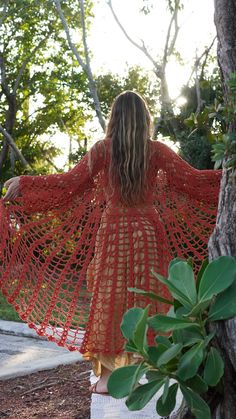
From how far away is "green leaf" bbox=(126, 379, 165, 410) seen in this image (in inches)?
68.7

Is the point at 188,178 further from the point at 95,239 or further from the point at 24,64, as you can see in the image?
the point at 24,64

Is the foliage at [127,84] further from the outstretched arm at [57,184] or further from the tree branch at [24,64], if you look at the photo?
the outstretched arm at [57,184]

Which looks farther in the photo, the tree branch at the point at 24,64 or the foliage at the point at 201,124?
the tree branch at the point at 24,64

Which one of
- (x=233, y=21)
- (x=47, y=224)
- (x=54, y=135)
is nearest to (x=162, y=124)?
(x=47, y=224)

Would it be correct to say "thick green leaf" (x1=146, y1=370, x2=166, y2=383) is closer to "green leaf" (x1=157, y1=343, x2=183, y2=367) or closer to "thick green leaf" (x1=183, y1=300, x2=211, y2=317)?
"green leaf" (x1=157, y1=343, x2=183, y2=367)

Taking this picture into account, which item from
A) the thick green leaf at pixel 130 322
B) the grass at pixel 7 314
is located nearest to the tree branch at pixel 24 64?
the grass at pixel 7 314

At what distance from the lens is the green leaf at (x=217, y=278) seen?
1694 mm

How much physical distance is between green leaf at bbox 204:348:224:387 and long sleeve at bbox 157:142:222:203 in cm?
247

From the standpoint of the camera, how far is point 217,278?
1707 millimetres

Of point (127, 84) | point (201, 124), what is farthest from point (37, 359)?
point (127, 84)

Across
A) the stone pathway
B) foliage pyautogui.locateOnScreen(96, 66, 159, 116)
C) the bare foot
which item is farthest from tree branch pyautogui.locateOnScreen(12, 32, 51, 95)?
the bare foot

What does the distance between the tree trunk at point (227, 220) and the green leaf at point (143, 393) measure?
0.20 meters

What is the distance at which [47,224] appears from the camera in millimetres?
4406

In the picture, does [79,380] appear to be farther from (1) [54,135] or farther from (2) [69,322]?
(1) [54,135]
